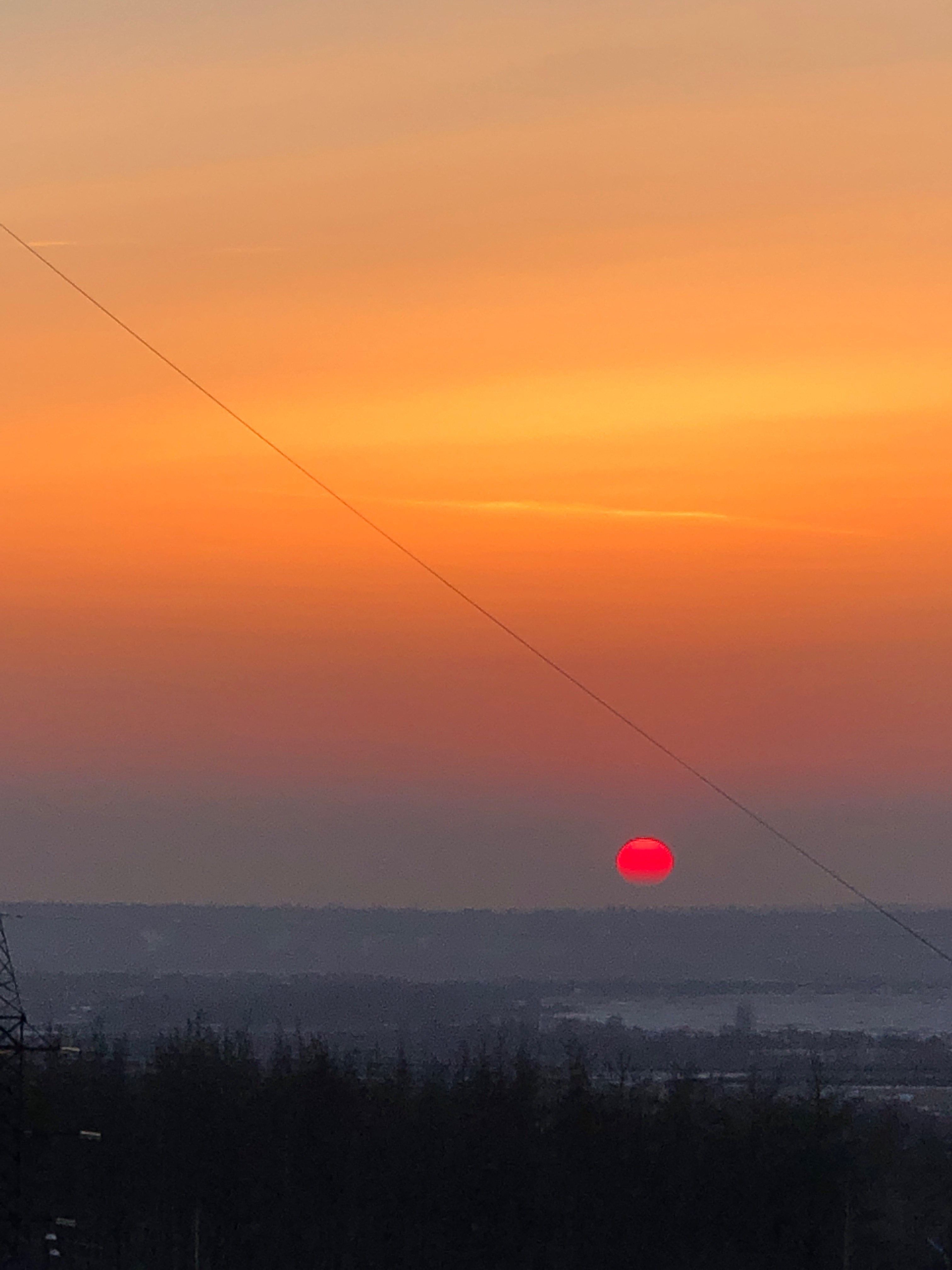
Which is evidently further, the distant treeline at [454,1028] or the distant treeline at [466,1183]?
the distant treeline at [454,1028]

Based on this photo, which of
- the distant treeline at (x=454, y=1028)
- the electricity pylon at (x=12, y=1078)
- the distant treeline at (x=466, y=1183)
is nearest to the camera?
the electricity pylon at (x=12, y=1078)

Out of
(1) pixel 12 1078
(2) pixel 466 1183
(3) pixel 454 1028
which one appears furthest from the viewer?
(3) pixel 454 1028

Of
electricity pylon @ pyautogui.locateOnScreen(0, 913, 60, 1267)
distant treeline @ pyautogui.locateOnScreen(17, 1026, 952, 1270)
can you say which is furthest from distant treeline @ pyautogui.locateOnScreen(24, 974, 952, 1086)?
electricity pylon @ pyautogui.locateOnScreen(0, 913, 60, 1267)

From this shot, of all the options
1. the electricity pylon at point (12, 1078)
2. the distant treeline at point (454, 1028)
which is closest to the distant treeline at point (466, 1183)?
the electricity pylon at point (12, 1078)

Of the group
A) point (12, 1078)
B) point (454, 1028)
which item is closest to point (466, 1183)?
point (12, 1078)

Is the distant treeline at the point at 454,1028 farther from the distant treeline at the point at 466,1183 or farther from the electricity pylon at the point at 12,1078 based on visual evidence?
the electricity pylon at the point at 12,1078

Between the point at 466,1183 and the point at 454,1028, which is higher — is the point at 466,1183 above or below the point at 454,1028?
below

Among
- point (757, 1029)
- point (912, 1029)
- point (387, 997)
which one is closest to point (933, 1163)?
point (757, 1029)

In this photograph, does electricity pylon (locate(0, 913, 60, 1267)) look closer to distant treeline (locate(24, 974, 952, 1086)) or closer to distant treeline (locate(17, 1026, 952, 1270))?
distant treeline (locate(17, 1026, 952, 1270))

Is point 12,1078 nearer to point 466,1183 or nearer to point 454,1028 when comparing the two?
point 466,1183

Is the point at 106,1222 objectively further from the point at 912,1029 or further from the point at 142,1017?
the point at 912,1029
